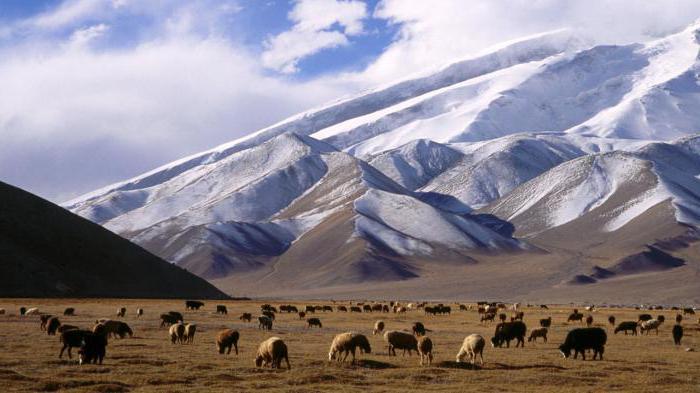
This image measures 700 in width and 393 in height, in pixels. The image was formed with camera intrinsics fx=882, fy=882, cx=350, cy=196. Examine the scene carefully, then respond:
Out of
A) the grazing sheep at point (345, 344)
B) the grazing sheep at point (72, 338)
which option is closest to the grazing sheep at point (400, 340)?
the grazing sheep at point (345, 344)

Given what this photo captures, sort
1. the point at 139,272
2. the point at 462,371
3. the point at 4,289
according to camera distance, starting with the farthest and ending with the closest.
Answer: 1. the point at 139,272
2. the point at 4,289
3. the point at 462,371

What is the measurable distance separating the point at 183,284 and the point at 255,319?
85318 mm

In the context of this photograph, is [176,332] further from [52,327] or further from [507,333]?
[507,333]

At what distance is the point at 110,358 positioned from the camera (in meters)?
40.6

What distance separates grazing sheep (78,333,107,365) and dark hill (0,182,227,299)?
324ft

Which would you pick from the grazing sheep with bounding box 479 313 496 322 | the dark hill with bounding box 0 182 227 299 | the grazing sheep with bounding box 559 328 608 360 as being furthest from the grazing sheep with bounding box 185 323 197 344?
the dark hill with bounding box 0 182 227 299

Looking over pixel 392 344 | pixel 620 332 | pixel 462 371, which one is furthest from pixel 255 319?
pixel 462 371

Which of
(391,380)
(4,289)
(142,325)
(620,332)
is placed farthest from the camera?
(4,289)

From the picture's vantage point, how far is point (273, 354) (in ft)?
126

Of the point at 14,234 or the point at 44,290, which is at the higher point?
the point at 14,234

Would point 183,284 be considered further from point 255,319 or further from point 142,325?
point 142,325

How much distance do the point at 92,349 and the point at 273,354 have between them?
7715 mm

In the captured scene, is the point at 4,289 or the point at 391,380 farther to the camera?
the point at 4,289

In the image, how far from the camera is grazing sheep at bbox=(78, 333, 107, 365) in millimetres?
37531
